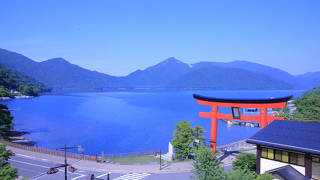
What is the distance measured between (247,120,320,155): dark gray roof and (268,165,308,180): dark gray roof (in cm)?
155

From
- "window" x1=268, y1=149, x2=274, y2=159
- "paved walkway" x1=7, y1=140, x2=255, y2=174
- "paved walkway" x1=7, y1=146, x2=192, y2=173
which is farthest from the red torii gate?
"window" x1=268, y1=149, x2=274, y2=159

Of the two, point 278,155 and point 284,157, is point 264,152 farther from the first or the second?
point 284,157

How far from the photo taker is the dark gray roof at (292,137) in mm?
14125

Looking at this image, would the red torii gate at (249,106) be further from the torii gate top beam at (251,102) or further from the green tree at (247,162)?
the green tree at (247,162)

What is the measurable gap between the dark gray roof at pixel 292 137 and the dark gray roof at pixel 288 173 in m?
1.55

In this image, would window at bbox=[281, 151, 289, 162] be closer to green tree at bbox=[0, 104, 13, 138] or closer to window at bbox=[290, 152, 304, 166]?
window at bbox=[290, 152, 304, 166]

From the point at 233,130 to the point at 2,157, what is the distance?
68.1m

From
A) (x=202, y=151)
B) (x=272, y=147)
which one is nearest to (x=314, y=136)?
(x=272, y=147)

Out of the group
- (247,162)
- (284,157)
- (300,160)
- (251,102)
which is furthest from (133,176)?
(300,160)

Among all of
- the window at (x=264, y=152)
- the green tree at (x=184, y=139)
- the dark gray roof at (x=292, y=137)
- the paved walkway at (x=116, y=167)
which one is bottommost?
the paved walkway at (x=116, y=167)

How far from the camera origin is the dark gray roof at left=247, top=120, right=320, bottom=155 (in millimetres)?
14125

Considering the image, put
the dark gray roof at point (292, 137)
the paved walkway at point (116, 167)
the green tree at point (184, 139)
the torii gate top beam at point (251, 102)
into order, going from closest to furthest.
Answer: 1. the dark gray roof at point (292, 137)
2. the torii gate top beam at point (251, 102)
3. the paved walkway at point (116, 167)
4. the green tree at point (184, 139)

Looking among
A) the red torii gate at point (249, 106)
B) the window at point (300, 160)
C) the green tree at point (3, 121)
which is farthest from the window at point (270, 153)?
the green tree at point (3, 121)

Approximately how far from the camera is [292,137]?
50.9 feet
